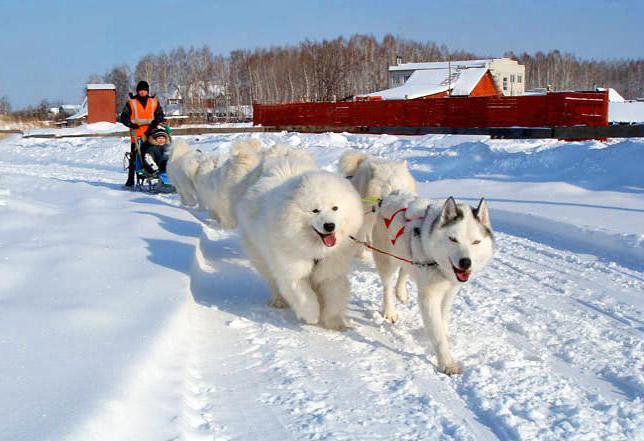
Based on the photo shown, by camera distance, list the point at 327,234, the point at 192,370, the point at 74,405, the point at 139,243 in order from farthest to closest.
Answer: the point at 139,243, the point at 327,234, the point at 192,370, the point at 74,405

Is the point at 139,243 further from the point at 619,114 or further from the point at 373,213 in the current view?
the point at 619,114

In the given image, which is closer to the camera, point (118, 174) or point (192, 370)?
point (192, 370)

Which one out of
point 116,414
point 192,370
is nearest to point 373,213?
point 192,370

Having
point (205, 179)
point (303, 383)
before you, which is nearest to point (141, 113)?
point (205, 179)

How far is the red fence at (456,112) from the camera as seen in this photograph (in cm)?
1989

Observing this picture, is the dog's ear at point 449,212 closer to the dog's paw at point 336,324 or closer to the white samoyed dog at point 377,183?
the dog's paw at point 336,324

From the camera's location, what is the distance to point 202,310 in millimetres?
4859

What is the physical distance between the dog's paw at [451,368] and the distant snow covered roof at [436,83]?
4474 centimetres

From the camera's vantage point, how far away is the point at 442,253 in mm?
3773

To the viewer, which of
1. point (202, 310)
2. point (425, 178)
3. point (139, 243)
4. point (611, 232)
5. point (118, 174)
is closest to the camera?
point (202, 310)

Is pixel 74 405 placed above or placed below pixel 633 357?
above

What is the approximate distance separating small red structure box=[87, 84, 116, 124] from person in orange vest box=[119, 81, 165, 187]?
131ft

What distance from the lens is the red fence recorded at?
65.3ft

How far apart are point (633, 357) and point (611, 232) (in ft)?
11.1
